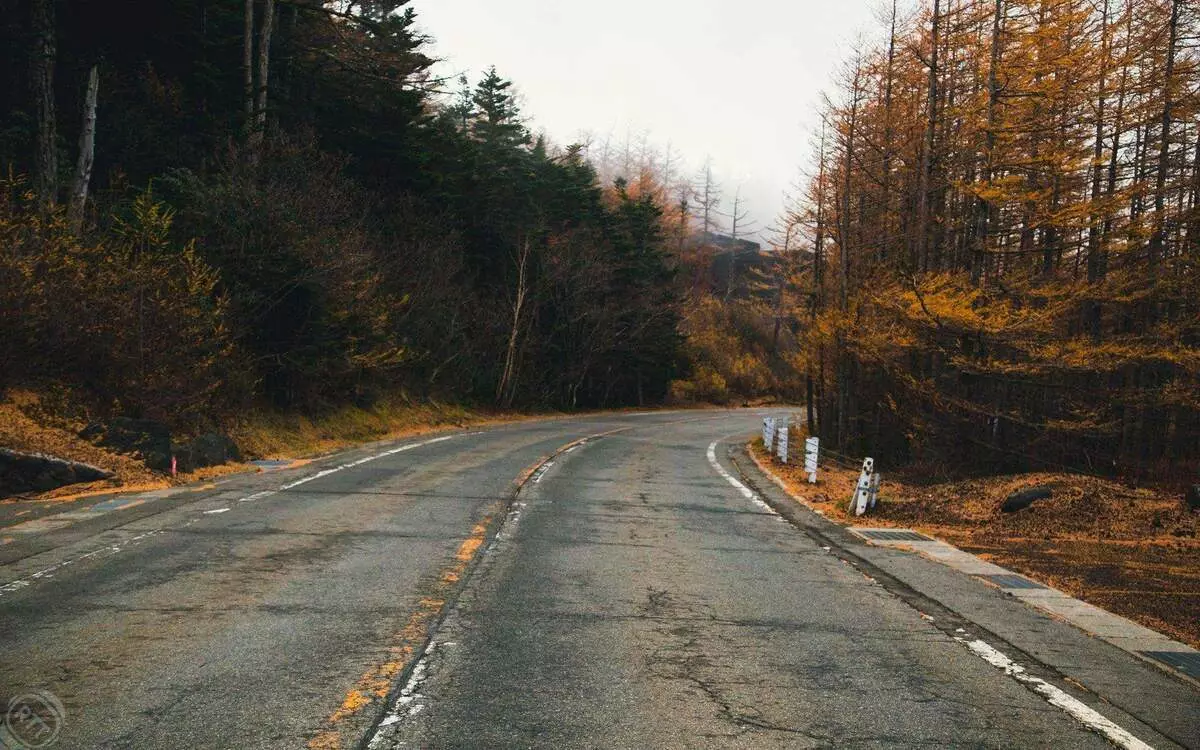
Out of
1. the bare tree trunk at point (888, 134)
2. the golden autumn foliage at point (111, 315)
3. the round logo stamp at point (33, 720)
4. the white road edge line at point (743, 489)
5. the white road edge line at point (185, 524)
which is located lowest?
the white road edge line at point (185, 524)

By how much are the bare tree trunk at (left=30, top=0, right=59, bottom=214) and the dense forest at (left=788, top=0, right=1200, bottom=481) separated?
1779cm

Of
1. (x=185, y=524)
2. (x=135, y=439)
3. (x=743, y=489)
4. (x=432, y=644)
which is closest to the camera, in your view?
(x=432, y=644)

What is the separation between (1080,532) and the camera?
11375mm

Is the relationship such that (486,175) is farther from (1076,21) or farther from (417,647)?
(417,647)

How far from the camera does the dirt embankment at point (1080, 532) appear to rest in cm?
774

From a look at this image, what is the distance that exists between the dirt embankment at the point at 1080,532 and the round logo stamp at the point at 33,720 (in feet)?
24.4

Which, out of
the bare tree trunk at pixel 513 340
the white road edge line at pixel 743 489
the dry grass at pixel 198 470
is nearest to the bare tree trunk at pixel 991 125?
the white road edge line at pixel 743 489

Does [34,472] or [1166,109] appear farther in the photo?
[1166,109]

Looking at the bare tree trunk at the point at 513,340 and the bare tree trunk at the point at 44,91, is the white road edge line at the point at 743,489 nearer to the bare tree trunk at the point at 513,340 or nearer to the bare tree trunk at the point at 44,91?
the bare tree trunk at the point at 44,91

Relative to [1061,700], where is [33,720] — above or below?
below

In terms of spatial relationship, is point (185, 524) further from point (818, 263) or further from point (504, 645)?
point (818, 263)

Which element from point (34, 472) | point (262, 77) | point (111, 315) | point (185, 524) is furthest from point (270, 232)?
point (185, 524)

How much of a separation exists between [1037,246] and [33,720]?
2153 centimetres

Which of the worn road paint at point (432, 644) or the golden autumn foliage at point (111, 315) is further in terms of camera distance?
the golden autumn foliage at point (111, 315)
